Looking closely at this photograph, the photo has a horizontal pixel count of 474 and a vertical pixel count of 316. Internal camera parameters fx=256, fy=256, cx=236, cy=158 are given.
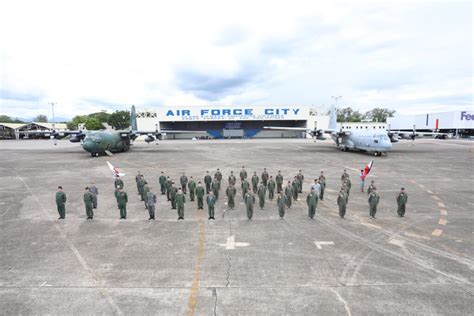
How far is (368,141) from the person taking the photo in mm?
32750

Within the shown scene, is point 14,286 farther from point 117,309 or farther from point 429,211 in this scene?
point 429,211

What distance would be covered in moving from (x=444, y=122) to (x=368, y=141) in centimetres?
6613

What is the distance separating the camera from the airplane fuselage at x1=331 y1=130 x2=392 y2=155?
31031 millimetres

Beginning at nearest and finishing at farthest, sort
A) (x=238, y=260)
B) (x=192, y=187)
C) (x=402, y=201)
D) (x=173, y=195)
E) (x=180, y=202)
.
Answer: (x=238, y=260), (x=180, y=202), (x=402, y=201), (x=173, y=195), (x=192, y=187)

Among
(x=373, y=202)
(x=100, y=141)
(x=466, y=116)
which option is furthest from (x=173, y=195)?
(x=466, y=116)

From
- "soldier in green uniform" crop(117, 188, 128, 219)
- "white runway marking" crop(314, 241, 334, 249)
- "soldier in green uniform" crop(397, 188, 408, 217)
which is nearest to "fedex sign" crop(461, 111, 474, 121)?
"soldier in green uniform" crop(397, 188, 408, 217)

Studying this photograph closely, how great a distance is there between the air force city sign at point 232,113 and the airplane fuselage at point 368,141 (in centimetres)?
4242

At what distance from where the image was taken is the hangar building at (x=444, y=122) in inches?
2972

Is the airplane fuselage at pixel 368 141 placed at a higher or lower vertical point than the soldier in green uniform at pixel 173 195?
higher

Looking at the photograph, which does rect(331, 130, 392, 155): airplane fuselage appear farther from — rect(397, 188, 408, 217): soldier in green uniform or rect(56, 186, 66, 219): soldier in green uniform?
rect(56, 186, 66, 219): soldier in green uniform

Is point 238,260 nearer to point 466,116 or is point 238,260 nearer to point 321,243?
point 321,243

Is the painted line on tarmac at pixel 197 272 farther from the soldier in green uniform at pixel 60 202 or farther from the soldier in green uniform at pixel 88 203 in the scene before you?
the soldier in green uniform at pixel 60 202

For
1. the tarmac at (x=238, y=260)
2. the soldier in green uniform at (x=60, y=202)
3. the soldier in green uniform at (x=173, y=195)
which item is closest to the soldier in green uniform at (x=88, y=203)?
the tarmac at (x=238, y=260)

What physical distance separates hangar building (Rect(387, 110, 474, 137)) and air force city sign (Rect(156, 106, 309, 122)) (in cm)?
3623
